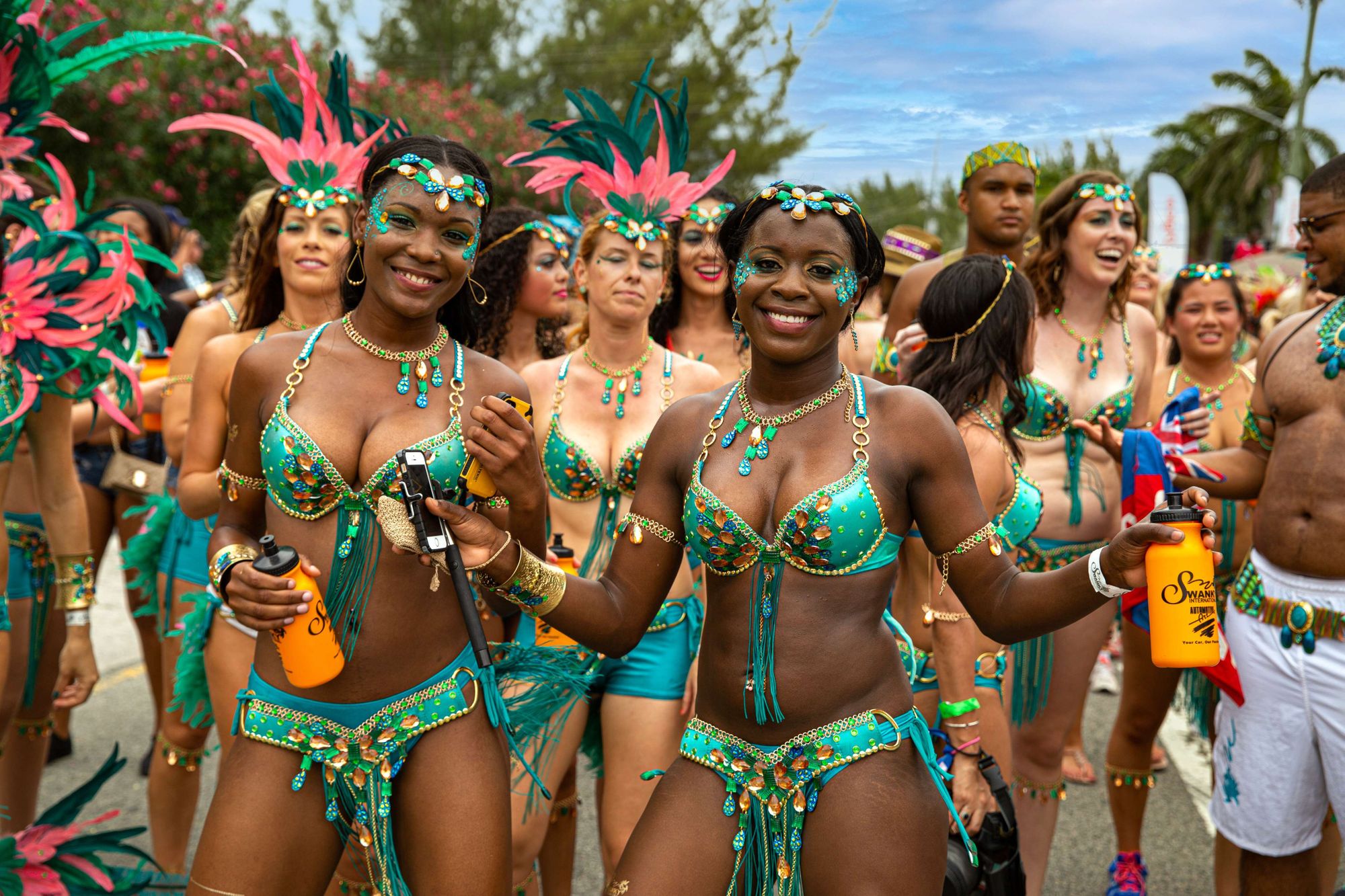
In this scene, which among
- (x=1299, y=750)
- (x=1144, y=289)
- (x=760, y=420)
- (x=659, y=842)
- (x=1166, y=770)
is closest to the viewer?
(x=659, y=842)

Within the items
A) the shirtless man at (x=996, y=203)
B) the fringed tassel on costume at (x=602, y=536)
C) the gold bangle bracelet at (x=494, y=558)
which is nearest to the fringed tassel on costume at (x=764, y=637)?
the gold bangle bracelet at (x=494, y=558)

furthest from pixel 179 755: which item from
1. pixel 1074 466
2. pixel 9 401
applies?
pixel 1074 466

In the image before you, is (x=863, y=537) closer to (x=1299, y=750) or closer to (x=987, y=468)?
(x=987, y=468)

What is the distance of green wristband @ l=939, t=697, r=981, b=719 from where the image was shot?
323cm

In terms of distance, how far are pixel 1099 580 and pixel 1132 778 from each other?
2609mm

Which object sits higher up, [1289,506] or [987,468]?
[987,468]

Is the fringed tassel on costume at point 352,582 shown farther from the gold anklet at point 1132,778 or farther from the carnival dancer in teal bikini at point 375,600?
the gold anklet at point 1132,778

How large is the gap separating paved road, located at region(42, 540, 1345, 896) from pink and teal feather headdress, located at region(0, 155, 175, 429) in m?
2.18

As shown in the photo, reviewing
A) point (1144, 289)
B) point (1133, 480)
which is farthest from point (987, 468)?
point (1144, 289)

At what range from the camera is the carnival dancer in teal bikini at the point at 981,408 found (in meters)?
3.55

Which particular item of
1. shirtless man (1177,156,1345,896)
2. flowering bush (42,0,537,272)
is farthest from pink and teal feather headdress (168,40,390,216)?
flowering bush (42,0,537,272)

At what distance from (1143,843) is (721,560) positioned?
136 inches

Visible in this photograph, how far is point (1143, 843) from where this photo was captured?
17.1 ft

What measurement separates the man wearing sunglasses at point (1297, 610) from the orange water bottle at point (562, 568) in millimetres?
2072
